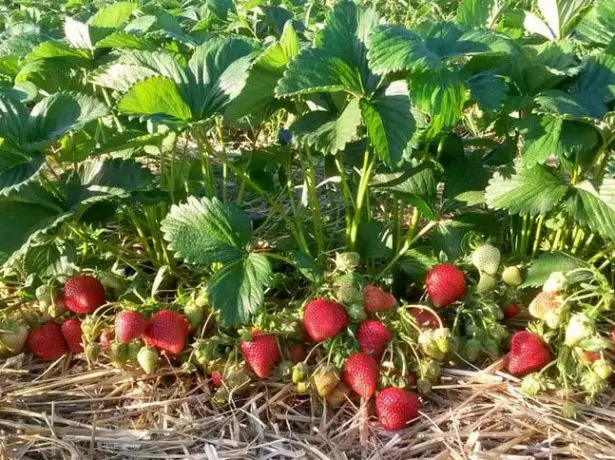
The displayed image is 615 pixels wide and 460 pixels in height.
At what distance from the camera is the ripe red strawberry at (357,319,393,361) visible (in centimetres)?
134

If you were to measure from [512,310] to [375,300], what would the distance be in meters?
0.30

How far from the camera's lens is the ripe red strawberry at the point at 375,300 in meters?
1.37

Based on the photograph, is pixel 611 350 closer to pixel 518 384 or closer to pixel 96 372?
pixel 518 384

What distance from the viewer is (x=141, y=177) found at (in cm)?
145

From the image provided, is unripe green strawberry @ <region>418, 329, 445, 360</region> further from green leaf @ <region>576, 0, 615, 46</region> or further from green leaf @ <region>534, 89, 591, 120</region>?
green leaf @ <region>576, 0, 615, 46</region>

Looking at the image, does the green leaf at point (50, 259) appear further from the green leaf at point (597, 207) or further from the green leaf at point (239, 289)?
the green leaf at point (597, 207)

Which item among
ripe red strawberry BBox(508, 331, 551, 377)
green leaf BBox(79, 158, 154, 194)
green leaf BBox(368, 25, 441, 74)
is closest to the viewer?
green leaf BBox(368, 25, 441, 74)

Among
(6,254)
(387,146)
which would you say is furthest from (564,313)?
(6,254)

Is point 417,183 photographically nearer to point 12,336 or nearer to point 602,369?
point 602,369

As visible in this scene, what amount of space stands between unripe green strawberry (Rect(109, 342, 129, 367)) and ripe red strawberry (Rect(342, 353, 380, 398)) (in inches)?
16.7

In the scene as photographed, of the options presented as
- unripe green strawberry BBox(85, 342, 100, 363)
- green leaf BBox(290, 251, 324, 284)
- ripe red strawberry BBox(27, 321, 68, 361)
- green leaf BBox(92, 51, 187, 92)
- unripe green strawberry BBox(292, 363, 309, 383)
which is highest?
green leaf BBox(92, 51, 187, 92)

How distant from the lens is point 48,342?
1497 mm

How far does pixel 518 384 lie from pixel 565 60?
607 millimetres

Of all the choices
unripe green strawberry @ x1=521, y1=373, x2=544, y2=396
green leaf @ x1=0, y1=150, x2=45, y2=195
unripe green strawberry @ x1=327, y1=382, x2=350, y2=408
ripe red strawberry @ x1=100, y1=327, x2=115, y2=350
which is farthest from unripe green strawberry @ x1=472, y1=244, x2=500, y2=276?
green leaf @ x1=0, y1=150, x2=45, y2=195
